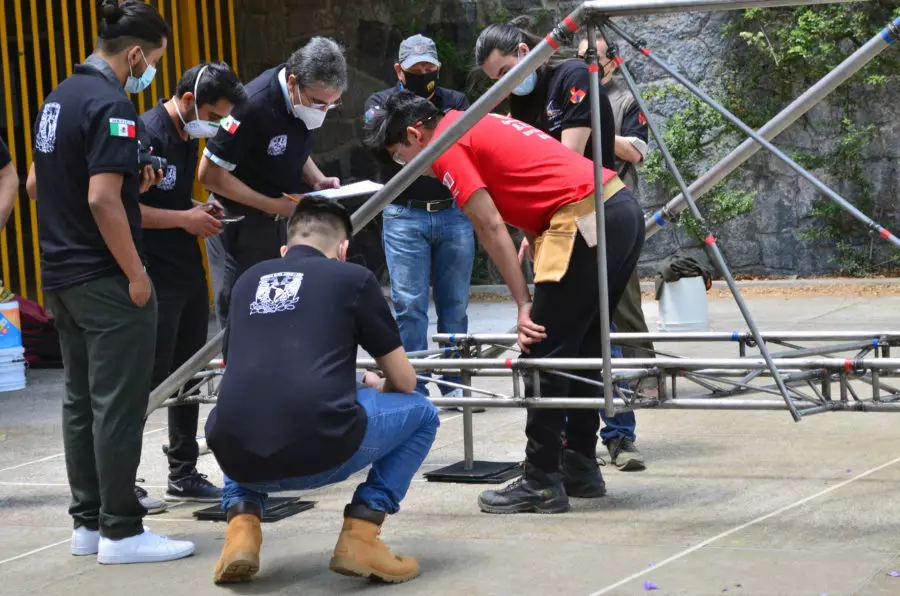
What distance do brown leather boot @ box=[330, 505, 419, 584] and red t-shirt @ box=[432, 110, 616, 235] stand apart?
4.02ft

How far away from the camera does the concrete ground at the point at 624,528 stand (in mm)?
Result: 3623

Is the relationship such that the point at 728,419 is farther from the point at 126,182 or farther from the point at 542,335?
the point at 126,182

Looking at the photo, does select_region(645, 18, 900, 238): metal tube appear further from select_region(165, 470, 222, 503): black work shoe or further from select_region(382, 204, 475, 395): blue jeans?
select_region(165, 470, 222, 503): black work shoe

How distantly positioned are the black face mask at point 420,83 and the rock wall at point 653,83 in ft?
17.8

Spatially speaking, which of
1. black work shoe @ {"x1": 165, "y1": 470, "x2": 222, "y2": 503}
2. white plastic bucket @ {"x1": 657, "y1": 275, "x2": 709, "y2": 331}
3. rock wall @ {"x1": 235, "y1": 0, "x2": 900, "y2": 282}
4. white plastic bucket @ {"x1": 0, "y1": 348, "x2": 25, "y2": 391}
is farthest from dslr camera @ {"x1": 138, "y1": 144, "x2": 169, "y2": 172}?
rock wall @ {"x1": 235, "y1": 0, "x2": 900, "y2": 282}

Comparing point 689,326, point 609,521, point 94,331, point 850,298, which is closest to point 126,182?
point 94,331

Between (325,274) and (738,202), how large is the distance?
880 cm

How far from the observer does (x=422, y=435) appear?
155 inches

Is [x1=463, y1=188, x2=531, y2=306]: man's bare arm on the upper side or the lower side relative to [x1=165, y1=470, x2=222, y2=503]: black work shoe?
upper

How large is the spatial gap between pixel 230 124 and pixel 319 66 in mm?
436

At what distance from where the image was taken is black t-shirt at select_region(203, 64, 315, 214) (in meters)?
5.15

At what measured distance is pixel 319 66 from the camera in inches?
200

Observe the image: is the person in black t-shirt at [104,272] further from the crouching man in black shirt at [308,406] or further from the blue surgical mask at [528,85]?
the blue surgical mask at [528,85]

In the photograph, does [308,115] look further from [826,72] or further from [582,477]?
[826,72]
